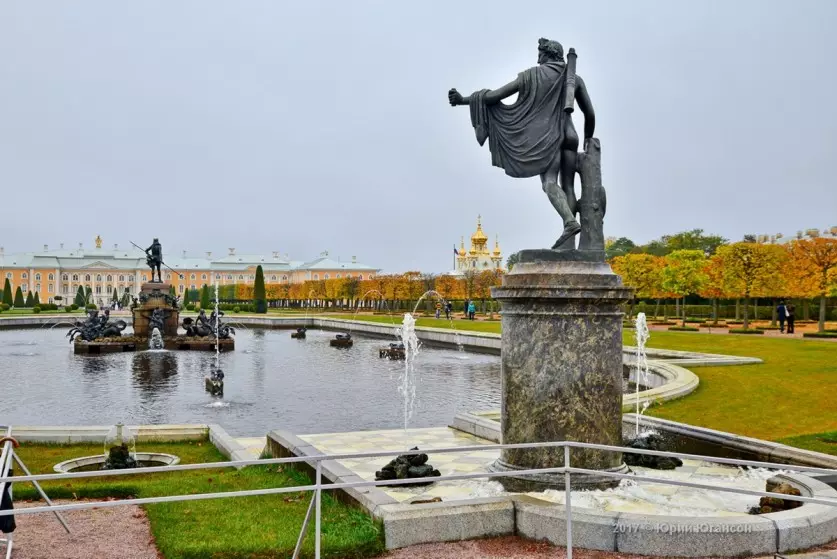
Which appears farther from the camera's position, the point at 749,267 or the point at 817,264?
the point at 749,267

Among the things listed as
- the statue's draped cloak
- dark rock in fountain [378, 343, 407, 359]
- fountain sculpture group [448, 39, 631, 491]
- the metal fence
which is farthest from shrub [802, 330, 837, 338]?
the metal fence

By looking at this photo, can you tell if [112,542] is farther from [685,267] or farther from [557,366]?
[685,267]

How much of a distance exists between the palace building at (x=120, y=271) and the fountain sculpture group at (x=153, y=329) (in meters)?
95.6

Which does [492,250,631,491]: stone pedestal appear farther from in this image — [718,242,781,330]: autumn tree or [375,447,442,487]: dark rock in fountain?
[718,242,781,330]: autumn tree

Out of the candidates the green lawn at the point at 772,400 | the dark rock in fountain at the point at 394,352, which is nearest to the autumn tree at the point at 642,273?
the dark rock in fountain at the point at 394,352

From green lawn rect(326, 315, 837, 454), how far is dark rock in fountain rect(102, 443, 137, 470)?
7.98 meters

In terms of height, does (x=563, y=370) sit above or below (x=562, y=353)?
below

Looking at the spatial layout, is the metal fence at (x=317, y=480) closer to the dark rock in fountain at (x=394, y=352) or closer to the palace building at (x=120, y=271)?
the dark rock in fountain at (x=394, y=352)

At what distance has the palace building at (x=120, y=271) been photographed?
132125 millimetres

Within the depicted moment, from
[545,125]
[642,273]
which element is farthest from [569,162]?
[642,273]

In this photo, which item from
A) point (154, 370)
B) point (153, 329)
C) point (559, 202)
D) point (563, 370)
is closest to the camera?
point (563, 370)

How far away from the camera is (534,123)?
7383 millimetres

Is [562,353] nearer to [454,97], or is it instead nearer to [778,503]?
[778,503]

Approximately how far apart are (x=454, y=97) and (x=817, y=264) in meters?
33.7
